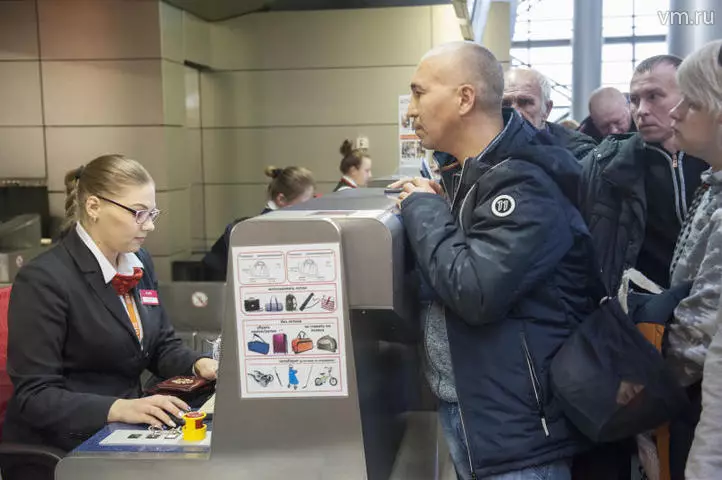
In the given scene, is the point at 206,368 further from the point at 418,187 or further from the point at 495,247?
the point at 495,247

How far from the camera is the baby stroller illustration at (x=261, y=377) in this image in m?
Result: 1.46

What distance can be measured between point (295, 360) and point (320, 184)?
21.6 feet

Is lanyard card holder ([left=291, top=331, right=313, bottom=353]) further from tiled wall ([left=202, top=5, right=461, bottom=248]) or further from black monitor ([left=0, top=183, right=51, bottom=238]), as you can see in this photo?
tiled wall ([left=202, top=5, right=461, bottom=248])

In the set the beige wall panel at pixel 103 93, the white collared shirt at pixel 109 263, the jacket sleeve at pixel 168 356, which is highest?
the beige wall panel at pixel 103 93

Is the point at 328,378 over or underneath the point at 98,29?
underneath

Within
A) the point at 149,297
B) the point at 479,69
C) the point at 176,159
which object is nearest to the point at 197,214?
the point at 176,159

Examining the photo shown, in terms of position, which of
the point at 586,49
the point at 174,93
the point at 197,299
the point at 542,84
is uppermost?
the point at 586,49

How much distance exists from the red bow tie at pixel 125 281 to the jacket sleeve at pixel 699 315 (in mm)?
1512

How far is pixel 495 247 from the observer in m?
1.44

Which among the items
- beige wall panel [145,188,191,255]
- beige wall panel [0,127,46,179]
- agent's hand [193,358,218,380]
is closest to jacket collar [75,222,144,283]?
agent's hand [193,358,218,380]

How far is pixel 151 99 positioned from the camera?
21.9 feet

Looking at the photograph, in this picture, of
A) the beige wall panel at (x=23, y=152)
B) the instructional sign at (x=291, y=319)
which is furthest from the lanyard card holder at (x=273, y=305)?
the beige wall panel at (x=23, y=152)

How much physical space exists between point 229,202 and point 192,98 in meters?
1.13

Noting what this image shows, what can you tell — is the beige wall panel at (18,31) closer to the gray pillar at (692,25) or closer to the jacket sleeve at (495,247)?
the gray pillar at (692,25)
